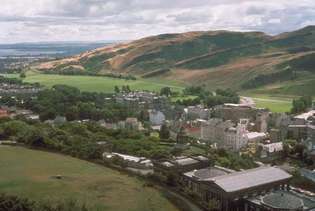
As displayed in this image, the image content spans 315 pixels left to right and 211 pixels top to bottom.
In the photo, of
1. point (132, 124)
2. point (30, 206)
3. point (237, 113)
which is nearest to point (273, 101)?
point (237, 113)

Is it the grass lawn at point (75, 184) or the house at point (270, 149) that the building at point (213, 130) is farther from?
the grass lawn at point (75, 184)

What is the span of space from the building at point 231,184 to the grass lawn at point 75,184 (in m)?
3.68

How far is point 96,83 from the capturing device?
15288 cm

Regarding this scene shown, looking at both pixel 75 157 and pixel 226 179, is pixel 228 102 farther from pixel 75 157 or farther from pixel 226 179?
pixel 226 179

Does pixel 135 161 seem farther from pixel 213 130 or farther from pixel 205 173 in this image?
pixel 213 130

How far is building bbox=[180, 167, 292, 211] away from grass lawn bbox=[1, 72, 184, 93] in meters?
93.0

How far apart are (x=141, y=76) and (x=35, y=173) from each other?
140 meters

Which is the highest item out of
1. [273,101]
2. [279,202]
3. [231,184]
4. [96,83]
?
[231,184]

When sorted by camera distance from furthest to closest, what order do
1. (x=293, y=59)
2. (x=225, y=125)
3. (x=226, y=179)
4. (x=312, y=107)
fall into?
(x=293, y=59) → (x=312, y=107) → (x=225, y=125) → (x=226, y=179)

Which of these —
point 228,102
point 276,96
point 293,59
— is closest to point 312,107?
point 228,102

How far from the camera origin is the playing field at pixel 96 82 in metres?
145

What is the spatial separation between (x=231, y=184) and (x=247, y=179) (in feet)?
5.30

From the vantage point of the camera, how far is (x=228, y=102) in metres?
115

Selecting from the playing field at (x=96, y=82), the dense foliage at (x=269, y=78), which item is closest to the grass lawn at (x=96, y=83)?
the playing field at (x=96, y=82)
